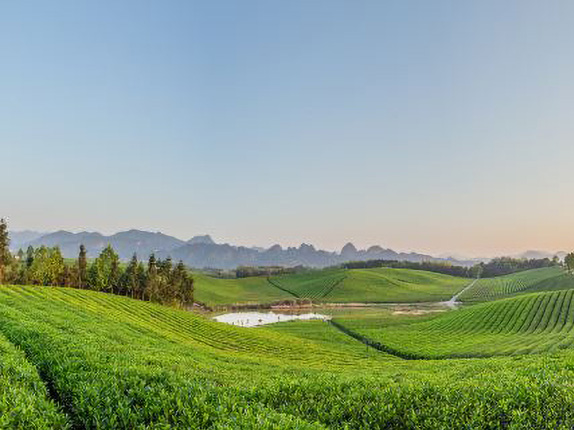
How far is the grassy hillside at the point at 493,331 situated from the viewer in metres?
56.9

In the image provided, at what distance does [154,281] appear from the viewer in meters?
108

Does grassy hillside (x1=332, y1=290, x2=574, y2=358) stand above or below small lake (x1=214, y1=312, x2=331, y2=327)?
above

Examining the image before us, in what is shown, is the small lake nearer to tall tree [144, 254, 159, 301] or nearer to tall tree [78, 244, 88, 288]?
tall tree [144, 254, 159, 301]

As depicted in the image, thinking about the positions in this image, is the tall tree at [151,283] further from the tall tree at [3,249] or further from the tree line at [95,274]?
the tall tree at [3,249]

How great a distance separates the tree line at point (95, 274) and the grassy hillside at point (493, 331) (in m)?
58.2

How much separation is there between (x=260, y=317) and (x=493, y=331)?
3370 inches

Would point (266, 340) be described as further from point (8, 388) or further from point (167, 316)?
point (8, 388)

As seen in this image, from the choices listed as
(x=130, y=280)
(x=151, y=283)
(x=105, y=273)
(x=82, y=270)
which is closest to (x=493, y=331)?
(x=151, y=283)

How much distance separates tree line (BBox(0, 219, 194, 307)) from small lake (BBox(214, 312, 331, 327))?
76.5 ft

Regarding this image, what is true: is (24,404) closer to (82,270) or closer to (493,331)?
(493,331)

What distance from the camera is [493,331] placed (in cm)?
7594

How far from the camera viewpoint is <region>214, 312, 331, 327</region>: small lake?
128 m

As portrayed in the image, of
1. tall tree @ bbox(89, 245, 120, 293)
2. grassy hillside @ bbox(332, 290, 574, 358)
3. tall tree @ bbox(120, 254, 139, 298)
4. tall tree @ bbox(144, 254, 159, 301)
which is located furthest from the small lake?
tall tree @ bbox(89, 245, 120, 293)

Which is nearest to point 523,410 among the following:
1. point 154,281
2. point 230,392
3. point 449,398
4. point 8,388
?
point 449,398
